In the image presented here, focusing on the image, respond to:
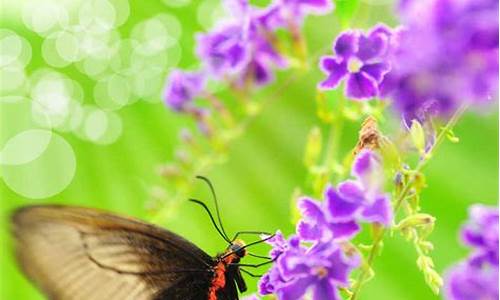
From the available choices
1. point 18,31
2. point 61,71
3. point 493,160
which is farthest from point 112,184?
point 493,160

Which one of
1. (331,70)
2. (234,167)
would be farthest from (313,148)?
(234,167)

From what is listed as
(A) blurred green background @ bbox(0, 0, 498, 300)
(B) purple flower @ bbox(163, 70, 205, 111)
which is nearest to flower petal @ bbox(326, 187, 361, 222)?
(B) purple flower @ bbox(163, 70, 205, 111)

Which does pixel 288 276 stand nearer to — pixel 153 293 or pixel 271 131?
pixel 153 293

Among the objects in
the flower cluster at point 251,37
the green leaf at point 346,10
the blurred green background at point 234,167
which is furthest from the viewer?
the blurred green background at point 234,167

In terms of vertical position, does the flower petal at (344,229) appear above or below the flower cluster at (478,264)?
above

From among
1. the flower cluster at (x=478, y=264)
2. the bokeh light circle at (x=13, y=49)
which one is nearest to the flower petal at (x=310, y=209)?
the flower cluster at (x=478, y=264)

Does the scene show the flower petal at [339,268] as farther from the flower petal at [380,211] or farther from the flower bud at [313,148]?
the flower bud at [313,148]
